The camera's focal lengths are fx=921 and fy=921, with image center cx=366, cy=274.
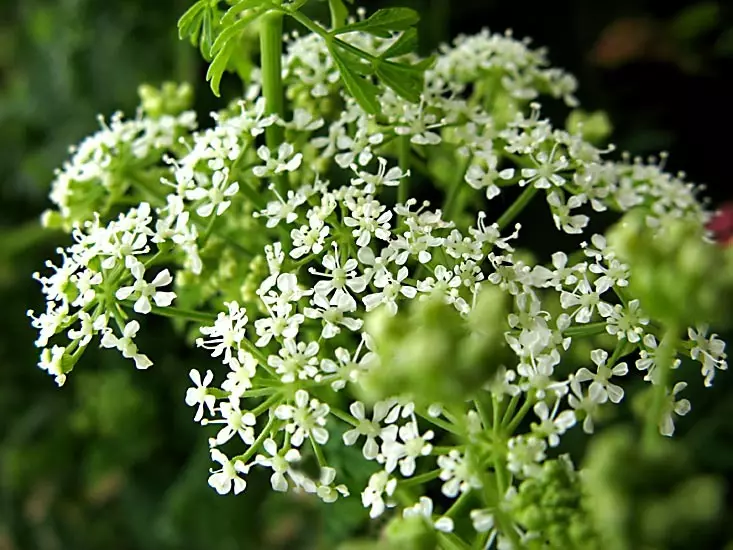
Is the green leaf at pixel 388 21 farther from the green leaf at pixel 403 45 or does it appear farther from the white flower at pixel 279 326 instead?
the white flower at pixel 279 326

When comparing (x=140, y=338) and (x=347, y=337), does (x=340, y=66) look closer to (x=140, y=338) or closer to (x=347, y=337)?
(x=347, y=337)

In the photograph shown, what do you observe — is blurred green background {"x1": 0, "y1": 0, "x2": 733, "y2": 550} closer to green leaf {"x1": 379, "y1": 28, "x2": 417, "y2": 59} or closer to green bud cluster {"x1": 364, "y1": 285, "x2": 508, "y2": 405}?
green leaf {"x1": 379, "y1": 28, "x2": 417, "y2": 59}

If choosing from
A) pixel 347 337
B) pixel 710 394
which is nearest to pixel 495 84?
pixel 347 337

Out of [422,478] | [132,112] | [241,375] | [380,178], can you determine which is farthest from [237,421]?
[132,112]

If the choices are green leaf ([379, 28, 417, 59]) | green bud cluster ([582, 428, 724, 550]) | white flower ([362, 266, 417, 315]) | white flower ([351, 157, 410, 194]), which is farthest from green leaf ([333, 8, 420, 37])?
green bud cluster ([582, 428, 724, 550])

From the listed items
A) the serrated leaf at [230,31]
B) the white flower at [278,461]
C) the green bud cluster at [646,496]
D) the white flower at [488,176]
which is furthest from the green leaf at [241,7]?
the green bud cluster at [646,496]

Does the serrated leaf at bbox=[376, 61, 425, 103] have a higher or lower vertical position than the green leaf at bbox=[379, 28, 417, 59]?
lower
